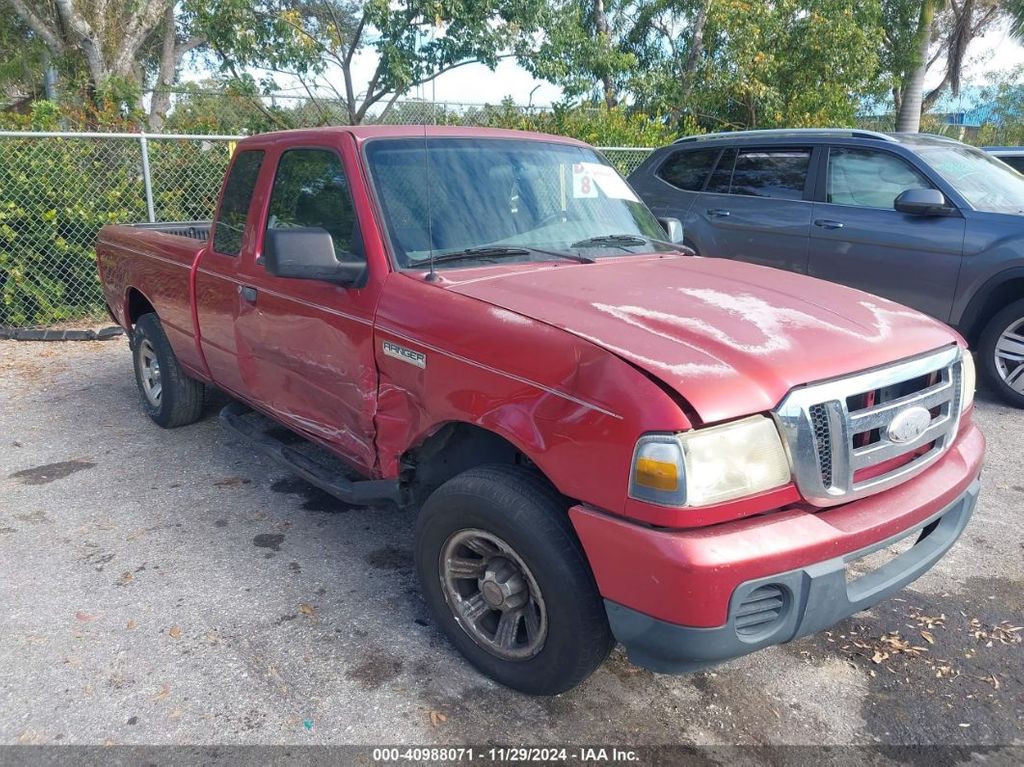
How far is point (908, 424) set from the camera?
8.28ft

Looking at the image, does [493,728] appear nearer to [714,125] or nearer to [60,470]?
[60,470]

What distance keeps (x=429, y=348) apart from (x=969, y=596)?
2.63m

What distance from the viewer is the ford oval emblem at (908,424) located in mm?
2482

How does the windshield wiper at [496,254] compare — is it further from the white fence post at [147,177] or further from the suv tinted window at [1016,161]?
the suv tinted window at [1016,161]

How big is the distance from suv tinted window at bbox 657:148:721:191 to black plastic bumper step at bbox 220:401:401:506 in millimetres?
4909

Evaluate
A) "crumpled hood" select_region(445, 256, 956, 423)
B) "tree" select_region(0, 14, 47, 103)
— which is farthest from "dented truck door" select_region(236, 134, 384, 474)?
"tree" select_region(0, 14, 47, 103)

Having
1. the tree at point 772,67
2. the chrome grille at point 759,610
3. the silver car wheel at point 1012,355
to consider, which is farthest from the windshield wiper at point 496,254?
the tree at point 772,67

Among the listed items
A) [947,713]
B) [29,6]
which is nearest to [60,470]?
[947,713]

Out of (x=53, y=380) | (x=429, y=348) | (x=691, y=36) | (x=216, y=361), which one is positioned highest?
(x=691, y=36)

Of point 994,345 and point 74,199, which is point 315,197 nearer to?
point 994,345

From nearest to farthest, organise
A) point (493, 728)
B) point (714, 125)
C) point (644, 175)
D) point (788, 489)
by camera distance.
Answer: point (788, 489), point (493, 728), point (644, 175), point (714, 125)

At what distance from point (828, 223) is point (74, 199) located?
7.22 m

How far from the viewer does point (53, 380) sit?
669 centimetres

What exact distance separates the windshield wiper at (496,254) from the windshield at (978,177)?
421 cm
